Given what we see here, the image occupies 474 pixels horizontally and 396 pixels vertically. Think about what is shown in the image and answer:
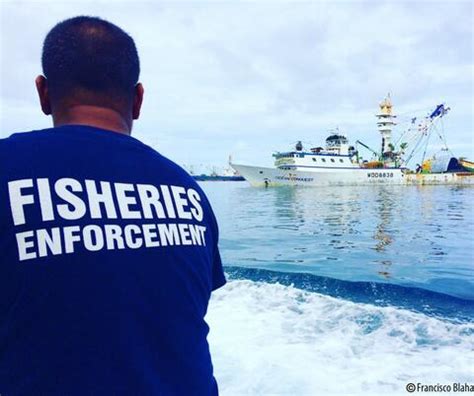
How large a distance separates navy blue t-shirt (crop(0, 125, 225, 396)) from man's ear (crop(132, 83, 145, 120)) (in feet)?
0.82

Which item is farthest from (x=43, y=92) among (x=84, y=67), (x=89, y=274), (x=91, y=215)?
(x=89, y=274)

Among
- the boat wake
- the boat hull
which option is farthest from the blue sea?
the boat hull

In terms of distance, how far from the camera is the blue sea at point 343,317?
11.4ft

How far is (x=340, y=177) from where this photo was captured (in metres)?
47.6

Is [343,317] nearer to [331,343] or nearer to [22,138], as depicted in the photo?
[331,343]

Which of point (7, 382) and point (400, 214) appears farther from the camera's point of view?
point (400, 214)

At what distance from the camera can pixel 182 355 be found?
1119mm

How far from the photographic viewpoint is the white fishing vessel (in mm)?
45906

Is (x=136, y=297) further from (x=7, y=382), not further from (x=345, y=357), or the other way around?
(x=345, y=357)

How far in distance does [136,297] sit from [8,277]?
1.00 ft

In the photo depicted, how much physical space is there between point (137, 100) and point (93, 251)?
2.00ft

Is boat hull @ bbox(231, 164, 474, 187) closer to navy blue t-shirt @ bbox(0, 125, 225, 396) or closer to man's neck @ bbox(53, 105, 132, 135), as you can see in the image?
man's neck @ bbox(53, 105, 132, 135)

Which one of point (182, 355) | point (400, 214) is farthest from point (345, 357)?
point (400, 214)

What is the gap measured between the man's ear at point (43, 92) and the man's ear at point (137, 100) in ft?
0.89
